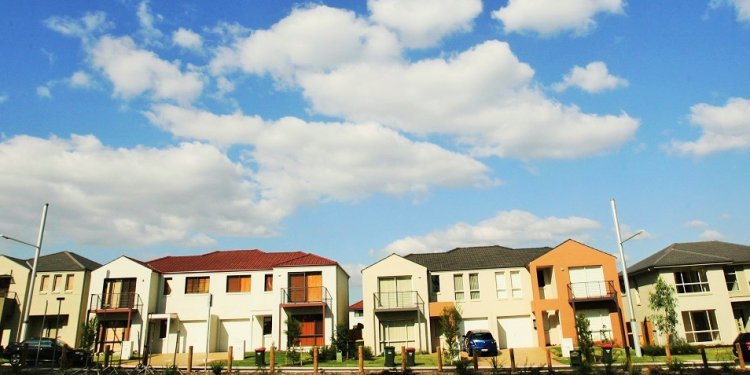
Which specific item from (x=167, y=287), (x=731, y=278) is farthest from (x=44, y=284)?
(x=731, y=278)

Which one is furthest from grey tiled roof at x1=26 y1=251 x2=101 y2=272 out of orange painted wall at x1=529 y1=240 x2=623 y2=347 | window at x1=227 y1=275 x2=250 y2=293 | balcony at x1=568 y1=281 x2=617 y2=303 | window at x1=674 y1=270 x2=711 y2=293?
window at x1=674 y1=270 x2=711 y2=293

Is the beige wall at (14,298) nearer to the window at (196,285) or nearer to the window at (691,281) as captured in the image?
the window at (196,285)

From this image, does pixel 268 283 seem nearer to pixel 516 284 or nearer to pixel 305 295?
pixel 305 295

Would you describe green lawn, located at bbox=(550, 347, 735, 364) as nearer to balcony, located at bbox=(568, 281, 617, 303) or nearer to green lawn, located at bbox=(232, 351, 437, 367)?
balcony, located at bbox=(568, 281, 617, 303)

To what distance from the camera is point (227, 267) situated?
4059cm

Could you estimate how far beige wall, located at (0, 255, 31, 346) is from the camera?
126 ft

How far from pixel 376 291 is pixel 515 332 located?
410 inches

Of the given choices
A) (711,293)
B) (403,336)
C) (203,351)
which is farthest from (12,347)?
(711,293)

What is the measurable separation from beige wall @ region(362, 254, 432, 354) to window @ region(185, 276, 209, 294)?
40.4ft

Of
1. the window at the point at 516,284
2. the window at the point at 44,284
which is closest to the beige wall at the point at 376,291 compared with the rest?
the window at the point at 516,284

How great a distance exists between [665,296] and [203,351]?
3190cm

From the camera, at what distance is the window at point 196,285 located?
40.1 m

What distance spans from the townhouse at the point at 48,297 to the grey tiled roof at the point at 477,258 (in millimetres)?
25019

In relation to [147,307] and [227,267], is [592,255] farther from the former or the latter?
[147,307]
